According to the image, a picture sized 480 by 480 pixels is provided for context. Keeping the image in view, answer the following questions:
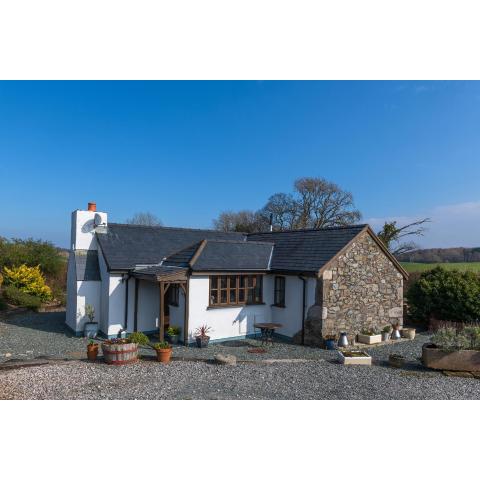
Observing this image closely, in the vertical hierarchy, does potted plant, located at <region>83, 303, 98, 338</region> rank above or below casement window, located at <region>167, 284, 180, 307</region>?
below

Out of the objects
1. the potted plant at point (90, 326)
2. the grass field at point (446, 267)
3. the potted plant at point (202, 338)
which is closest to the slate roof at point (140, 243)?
the potted plant at point (90, 326)

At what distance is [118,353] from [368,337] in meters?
8.82

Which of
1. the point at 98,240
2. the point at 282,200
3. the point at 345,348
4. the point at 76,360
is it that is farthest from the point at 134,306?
the point at 282,200

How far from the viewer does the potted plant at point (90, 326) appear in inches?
569

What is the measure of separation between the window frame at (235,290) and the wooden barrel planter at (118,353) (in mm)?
4066

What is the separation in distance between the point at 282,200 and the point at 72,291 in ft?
94.1

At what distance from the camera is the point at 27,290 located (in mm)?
20984

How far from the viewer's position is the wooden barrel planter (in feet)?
33.0

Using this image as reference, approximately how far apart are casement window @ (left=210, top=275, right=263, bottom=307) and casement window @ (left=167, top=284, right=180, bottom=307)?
1293 mm

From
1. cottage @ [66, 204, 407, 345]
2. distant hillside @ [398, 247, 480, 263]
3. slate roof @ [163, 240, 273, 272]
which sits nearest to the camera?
cottage @ [66, 204, 407, 345]

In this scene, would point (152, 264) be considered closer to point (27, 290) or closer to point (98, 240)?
point (98, 240)

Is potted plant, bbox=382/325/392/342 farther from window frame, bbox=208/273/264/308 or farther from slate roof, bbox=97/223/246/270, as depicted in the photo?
slate roof, bbox=97/223/246/270

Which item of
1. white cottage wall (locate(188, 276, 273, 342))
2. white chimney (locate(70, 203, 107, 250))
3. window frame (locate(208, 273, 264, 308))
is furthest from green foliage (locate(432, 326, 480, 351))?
white chimney (locate(70, 203, 107, 250))

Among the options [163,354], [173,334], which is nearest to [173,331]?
[173,334]
